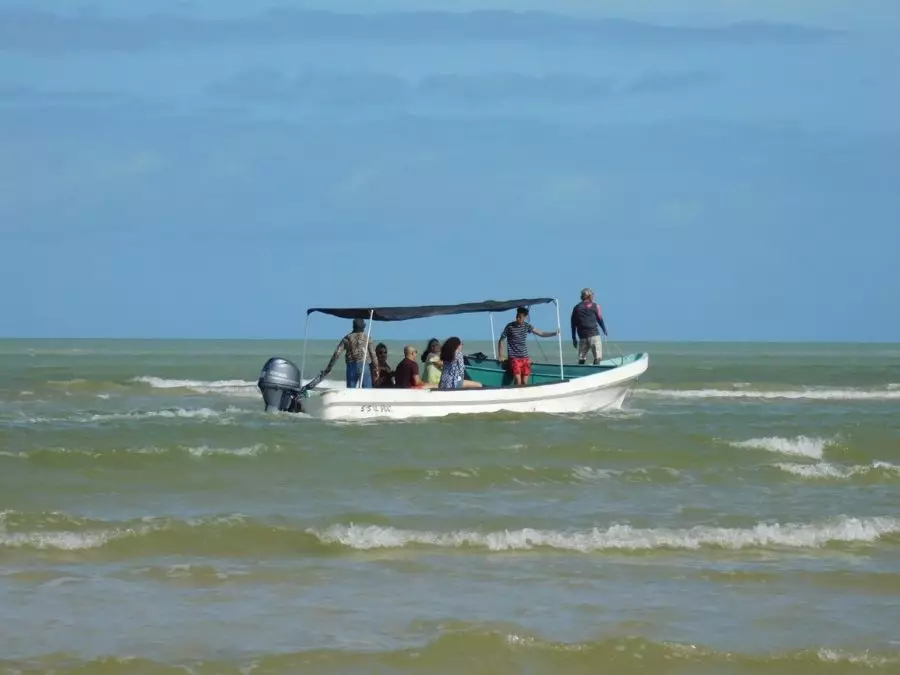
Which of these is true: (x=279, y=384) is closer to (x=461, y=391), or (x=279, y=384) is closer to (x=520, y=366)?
(x=461, y=391)

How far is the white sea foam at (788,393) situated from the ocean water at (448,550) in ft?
52.9

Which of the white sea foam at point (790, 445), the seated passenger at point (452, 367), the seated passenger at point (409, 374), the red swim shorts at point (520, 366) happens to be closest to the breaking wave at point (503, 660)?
the white sea foam at point (790, 445)

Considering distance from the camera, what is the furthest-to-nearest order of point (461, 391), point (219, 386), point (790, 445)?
point (219, 386) → point (461, 391) → point (790, 445)

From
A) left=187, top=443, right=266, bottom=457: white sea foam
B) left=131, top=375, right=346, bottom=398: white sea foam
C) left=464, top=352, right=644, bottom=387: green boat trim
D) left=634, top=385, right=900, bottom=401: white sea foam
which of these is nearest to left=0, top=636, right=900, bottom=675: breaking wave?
left=187, top=443, right=266, bottom=457: white sea foam

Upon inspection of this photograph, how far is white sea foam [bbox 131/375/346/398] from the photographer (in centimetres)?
3969

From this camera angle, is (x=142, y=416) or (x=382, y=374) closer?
(x=382, y=374)

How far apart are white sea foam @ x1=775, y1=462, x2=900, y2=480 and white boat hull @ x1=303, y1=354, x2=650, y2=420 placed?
6360mm

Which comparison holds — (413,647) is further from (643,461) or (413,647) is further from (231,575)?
(643,461)

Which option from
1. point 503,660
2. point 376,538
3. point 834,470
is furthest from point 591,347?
point 503,660

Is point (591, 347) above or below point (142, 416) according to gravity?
above

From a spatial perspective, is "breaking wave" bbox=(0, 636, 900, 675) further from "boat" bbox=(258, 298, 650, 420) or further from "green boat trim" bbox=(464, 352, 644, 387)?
"green boat trim" bbox=(464, 352, 644, 387)

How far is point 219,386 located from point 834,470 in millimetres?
30234

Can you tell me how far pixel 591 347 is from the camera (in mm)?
26141

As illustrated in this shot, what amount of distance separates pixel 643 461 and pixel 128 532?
8.40 metres
